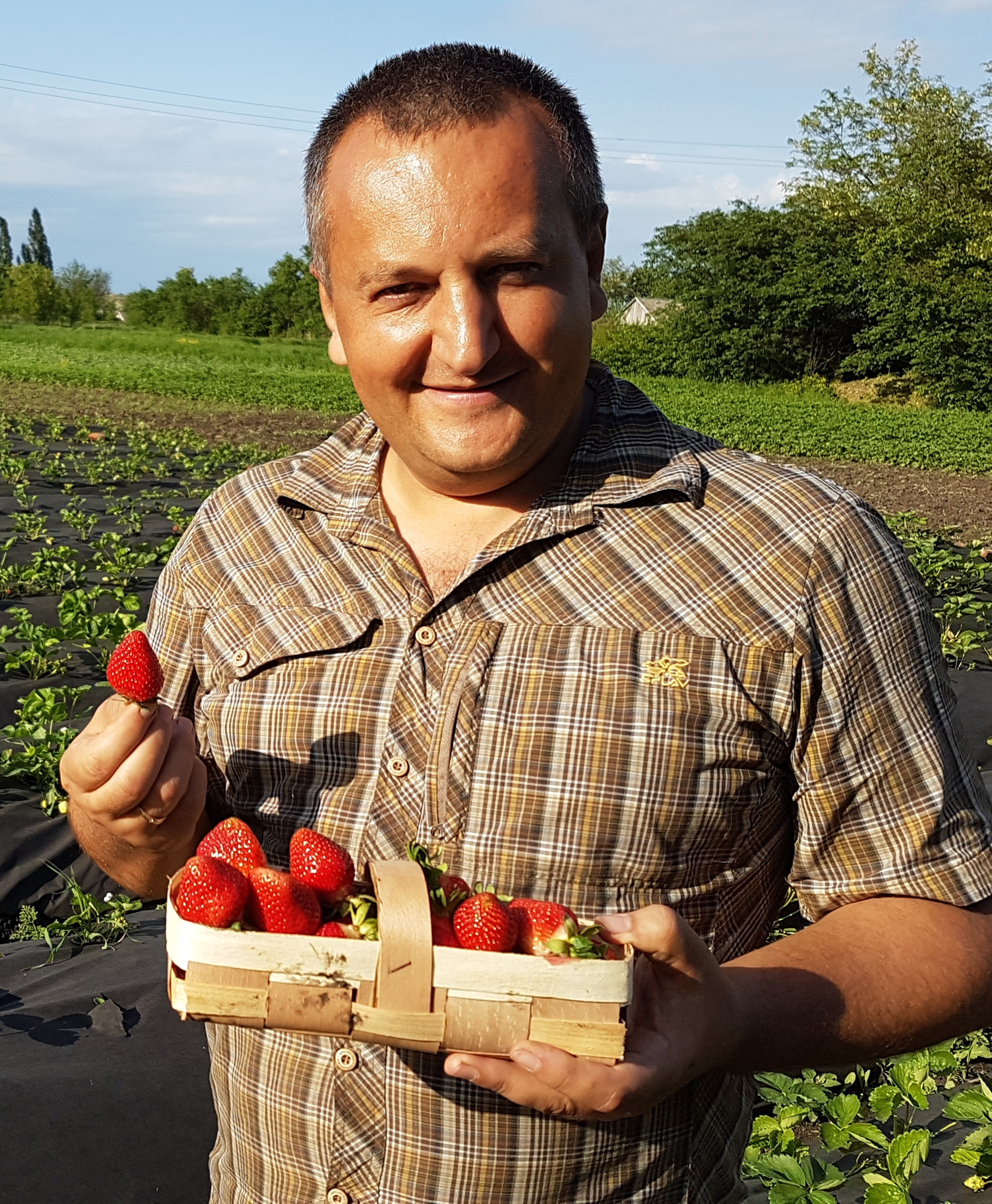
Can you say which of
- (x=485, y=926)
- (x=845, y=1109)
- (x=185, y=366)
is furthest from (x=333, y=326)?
(x=185, y=366)

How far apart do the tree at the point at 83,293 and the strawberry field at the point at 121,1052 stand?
67646mm

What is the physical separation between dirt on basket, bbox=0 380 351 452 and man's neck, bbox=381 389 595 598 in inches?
603

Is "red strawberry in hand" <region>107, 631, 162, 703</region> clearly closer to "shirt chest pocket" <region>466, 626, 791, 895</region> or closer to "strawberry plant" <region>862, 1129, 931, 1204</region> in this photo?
"shirt chest pocket" <region>466, 626, 791, 895</region>

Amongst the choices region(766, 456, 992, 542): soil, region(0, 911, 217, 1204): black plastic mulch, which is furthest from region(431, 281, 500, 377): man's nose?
region(766, 456, 992, 542): soil

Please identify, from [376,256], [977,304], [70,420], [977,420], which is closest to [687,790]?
[376,256]

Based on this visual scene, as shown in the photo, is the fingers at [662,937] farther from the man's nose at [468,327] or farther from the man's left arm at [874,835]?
the man's nose at [468,327]

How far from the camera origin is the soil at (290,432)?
1454 centimetres

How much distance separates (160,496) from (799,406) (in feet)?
68.5

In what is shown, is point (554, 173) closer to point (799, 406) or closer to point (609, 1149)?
point (609, 1149)

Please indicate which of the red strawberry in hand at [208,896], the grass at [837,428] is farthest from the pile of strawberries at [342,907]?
the grass at [837,428]

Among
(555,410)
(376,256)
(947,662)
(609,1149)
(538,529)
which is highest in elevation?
(376,256)

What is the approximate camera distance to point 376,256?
1654 mm

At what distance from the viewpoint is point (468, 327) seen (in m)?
1.61

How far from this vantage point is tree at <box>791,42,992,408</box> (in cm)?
3619
